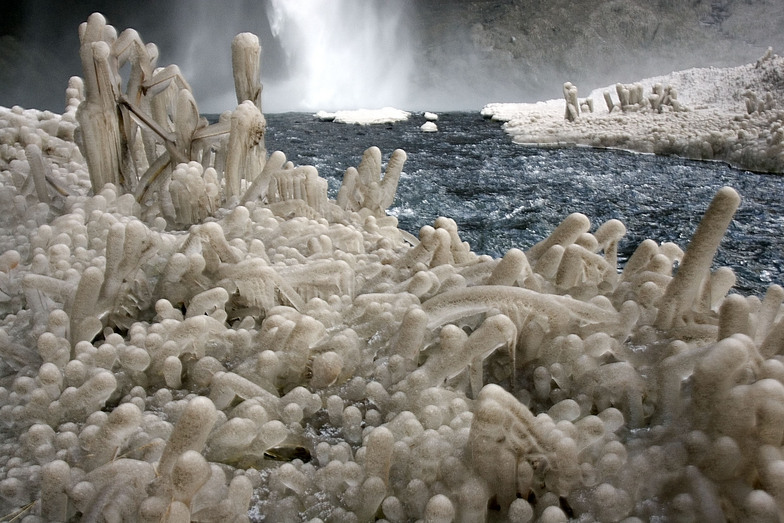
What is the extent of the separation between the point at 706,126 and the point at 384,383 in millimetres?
4635

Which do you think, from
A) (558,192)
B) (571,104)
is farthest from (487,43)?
(558,192)

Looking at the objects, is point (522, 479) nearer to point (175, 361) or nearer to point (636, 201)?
point (175, 361)

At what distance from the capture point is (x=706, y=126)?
4.27 m

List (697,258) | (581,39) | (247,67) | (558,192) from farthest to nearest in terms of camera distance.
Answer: (581,39) → (558,192) → (247,67) → (697,258)

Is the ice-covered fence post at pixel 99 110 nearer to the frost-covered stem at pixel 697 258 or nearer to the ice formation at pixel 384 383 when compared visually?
the ice formation at pixel 384 383

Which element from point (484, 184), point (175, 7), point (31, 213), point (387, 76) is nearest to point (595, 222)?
point (484, 184)

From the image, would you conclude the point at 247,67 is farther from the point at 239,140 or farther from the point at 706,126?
the point at 706,126

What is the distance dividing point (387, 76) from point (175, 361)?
1246 cm

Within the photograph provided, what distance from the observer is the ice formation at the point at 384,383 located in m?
0.42

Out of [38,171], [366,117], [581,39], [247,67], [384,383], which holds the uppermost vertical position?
[581,39]

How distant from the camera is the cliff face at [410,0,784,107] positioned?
10.4m

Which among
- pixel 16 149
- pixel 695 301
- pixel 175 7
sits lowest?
pixel 695 301

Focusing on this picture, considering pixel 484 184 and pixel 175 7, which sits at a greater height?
pixel 175 7

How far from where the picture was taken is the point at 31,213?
1.09m
